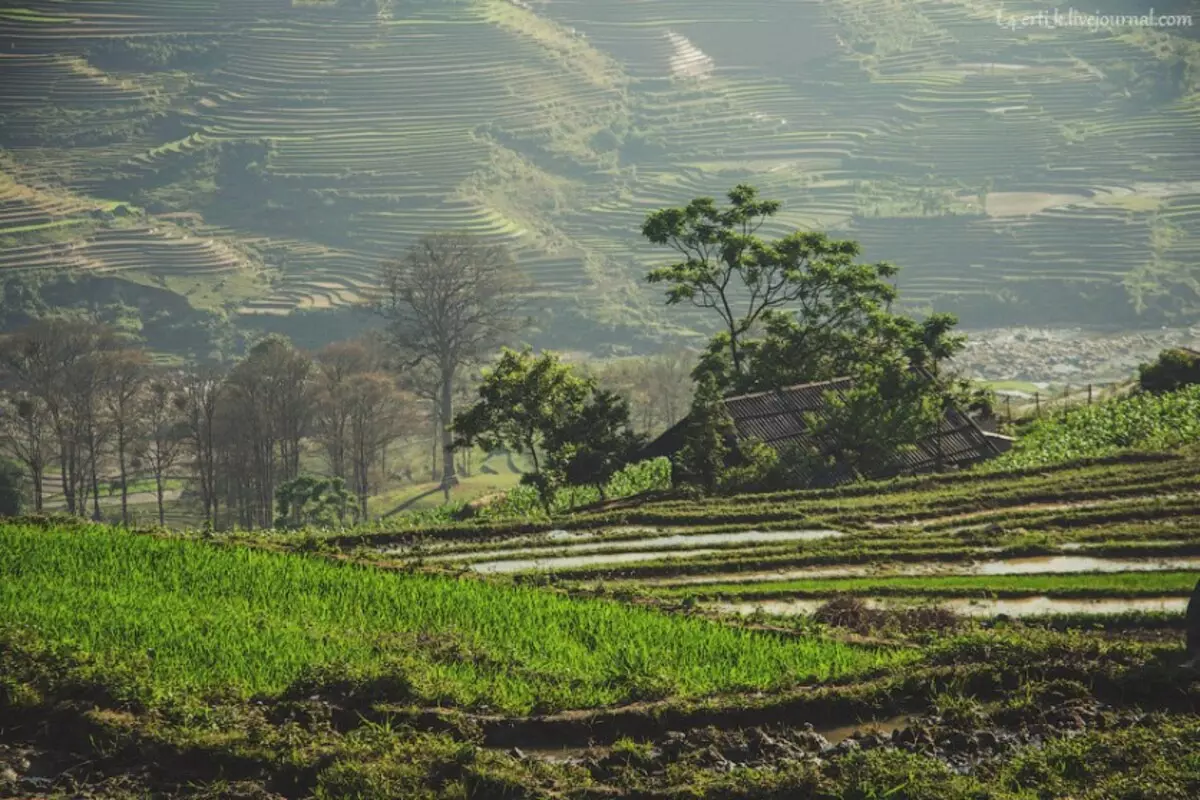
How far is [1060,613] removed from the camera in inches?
579

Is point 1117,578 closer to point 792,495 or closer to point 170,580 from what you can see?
point 792,495

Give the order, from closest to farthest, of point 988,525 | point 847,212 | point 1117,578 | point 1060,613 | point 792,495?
1. point 1060,613
2. point 1117,578
3. point 988,525
4. point 792,495
5. point 847,212

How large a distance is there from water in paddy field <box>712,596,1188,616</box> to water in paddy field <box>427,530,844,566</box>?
292cm

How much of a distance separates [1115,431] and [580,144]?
85966 mm

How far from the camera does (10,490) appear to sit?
3506cm

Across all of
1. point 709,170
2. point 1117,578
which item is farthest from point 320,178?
point 1117,578

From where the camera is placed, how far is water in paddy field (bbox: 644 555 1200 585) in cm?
1684

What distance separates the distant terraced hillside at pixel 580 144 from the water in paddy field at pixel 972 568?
Result: 203 ft

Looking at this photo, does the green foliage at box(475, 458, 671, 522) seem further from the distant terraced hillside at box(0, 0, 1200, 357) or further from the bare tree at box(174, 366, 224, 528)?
the distant terraced hillside at box(0, 0, 1200, 357)

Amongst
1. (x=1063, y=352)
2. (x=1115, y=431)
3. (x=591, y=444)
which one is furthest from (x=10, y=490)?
(x=1063, y=352)

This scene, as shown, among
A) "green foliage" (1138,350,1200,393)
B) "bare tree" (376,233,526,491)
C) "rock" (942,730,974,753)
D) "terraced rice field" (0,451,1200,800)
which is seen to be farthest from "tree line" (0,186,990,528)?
"rock" (942,730,974,753)

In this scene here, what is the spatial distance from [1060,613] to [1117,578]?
1.73m

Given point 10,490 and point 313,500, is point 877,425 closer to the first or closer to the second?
point 313,500

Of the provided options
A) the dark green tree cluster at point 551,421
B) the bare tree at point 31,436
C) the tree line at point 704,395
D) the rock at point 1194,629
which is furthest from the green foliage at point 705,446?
the bare tree at point 31,436
